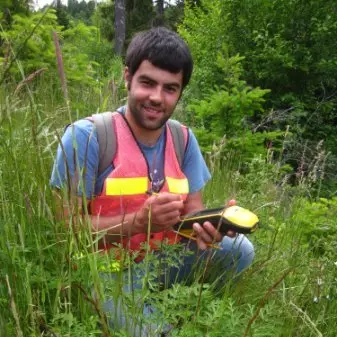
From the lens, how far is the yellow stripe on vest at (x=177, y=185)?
2.34 m

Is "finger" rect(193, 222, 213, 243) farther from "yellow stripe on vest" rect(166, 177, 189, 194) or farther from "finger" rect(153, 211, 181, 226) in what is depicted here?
"yellow stripe on vest" rect(166, 177, 189, 194)

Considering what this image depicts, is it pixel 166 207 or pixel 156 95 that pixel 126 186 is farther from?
pixel 166 207

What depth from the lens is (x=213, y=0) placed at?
31.5 feet

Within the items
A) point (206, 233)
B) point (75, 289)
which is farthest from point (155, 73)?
point (75, 289)

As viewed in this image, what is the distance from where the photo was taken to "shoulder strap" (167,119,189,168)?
2.48 metres

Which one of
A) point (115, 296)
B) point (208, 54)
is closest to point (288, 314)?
point (115, 296)

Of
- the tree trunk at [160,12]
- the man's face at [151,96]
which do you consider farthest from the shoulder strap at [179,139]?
the tree trunk at [160,12]

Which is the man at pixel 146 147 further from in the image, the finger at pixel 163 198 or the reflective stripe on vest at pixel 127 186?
the finger at pixel 163 198

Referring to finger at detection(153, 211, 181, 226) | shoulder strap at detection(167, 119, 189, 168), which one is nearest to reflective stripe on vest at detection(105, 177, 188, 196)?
shoulder strap at detection(167, 119, 189, 168)

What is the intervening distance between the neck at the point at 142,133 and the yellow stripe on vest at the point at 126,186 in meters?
0.23

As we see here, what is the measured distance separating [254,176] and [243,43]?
6.20 meters

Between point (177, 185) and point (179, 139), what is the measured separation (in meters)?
0.27

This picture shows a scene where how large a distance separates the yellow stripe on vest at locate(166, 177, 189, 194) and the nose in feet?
1.25

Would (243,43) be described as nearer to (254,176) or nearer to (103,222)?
(254,176)
